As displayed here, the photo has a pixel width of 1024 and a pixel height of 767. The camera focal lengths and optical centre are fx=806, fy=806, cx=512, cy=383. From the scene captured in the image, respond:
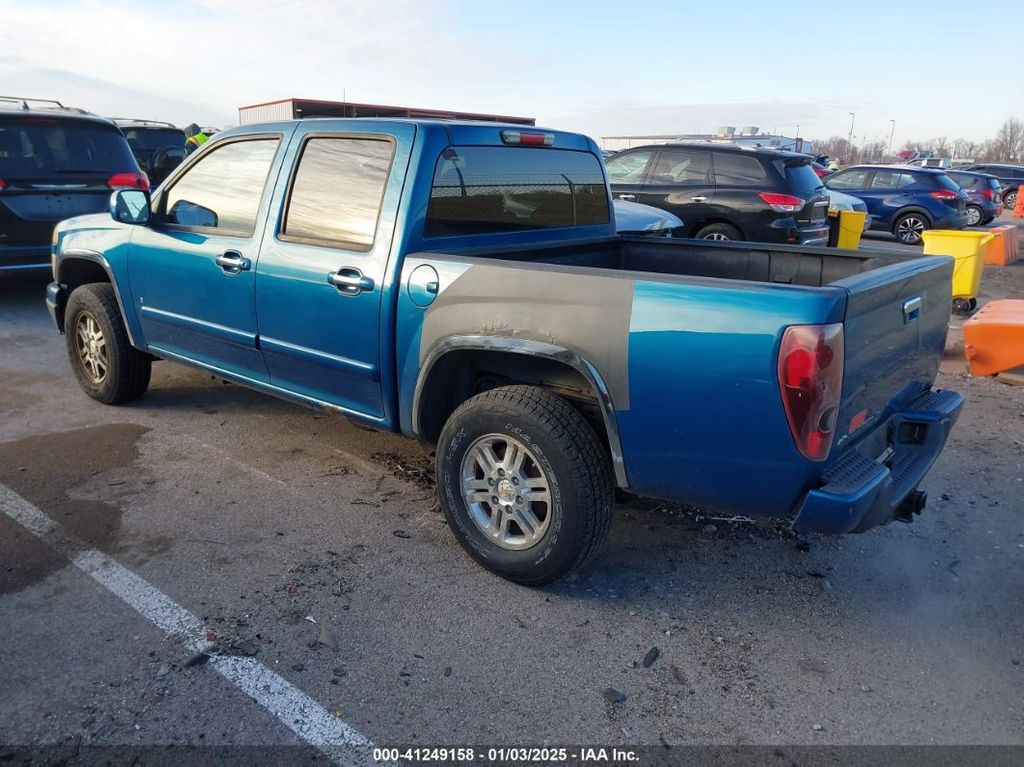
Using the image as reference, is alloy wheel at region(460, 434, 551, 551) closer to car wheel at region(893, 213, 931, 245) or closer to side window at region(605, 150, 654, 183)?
side window at region(605, 150, 654, 183)

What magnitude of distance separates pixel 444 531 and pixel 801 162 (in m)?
8.39

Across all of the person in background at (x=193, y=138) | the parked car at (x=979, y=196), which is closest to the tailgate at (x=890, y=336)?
the person in background at (x=193, y=138)

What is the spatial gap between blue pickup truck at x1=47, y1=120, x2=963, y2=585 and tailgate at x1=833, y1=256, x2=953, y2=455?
0.5 inches

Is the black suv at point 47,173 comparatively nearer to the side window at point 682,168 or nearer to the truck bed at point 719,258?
the truck bed at point 719,258

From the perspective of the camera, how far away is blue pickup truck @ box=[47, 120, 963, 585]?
2.68m

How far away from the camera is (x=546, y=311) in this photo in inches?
120

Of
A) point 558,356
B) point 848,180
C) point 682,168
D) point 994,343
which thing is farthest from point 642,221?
point 848,180

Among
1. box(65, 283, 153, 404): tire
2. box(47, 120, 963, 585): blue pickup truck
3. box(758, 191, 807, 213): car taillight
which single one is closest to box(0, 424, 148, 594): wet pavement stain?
box(65, 283, 153, 404): tire

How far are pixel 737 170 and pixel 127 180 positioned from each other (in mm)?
7184

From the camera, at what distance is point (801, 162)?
405 inches

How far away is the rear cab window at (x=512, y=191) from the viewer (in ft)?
12.0

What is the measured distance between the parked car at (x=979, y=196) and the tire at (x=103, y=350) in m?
20.2

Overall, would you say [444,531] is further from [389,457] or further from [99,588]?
[99,588]

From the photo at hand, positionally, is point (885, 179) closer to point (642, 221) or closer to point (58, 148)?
point (642, 221)
